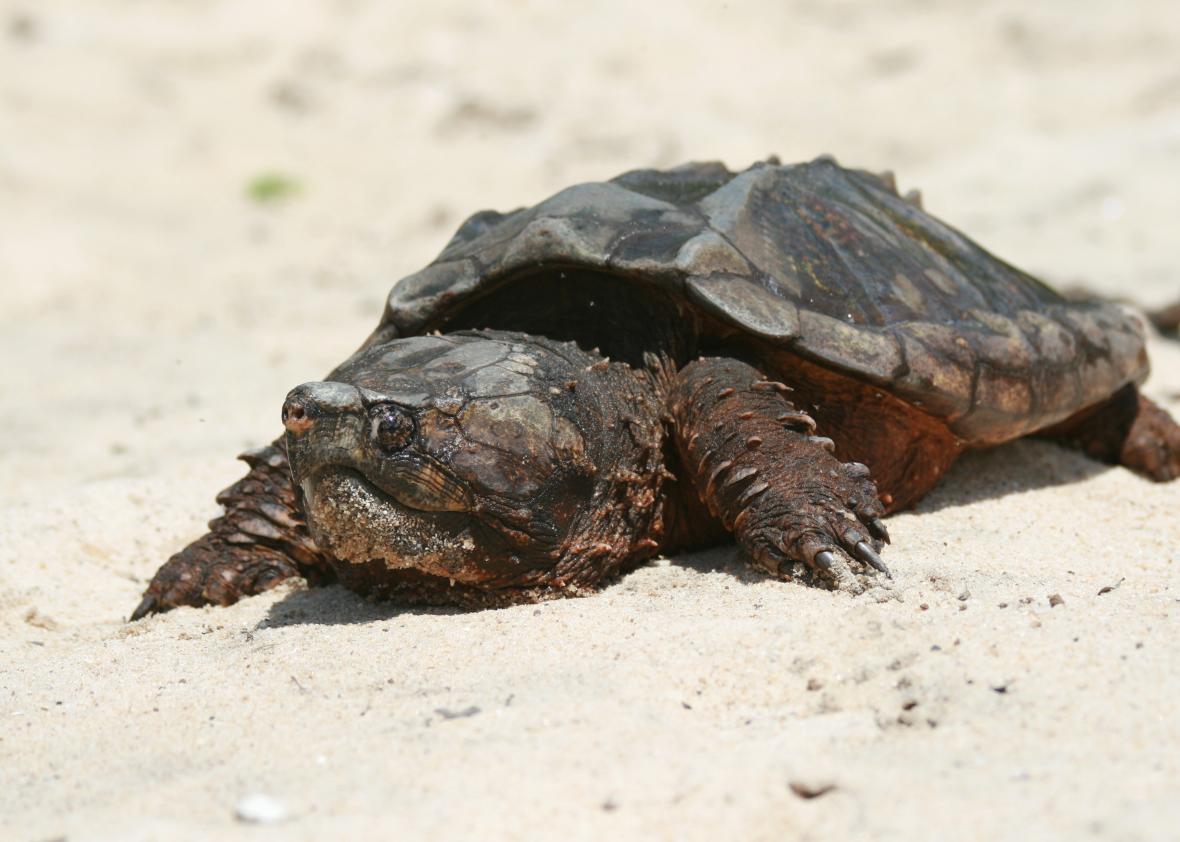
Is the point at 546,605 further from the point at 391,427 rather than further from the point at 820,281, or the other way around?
the point at 820,281

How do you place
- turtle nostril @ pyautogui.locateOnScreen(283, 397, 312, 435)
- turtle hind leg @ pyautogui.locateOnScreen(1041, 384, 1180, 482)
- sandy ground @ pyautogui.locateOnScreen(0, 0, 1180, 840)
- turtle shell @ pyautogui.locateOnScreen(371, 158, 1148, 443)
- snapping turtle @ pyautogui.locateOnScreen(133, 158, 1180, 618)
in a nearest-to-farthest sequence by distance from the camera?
sandy ground @ pyautogui.locateOnScreen(0, 0, 1180, 840), turtle nostril @ pyautogui.locateOnScreen(283, 397, 312, 435), snapping turtle @ pyautogui.locateOnScreen(133, 158, 1180, 618), turtle shell @ pyautogui.locateOnScreen(371, 158, 1148, 443), turtle hind leg @ pyautogui.locateOnScreen(1041, 384, 1180, 482)

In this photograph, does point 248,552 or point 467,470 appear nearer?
point 467,470

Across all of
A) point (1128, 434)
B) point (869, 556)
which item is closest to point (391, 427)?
point (869, 556)

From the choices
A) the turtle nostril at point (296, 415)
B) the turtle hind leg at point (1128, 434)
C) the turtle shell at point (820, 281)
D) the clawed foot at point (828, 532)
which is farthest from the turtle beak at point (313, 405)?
the turtle hind leg at point (1128, 434)

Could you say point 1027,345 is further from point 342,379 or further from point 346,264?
point 346,264

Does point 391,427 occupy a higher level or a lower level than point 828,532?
higher

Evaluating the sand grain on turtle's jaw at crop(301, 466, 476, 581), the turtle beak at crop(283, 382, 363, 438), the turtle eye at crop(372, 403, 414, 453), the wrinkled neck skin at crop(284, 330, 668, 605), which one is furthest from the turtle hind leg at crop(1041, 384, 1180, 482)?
the turtle beak at crop(283, 382, 363, 438)

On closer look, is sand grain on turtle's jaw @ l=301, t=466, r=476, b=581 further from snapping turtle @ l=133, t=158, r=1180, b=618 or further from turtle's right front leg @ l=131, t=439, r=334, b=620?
turtle's right front leg @ l=131, t=439, r=334, b=620
